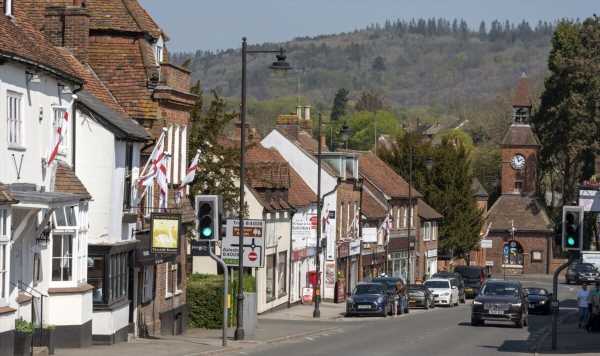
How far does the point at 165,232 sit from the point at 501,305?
18.0 m

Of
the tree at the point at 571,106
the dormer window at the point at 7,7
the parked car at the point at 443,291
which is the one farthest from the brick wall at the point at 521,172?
the dormer window at the point at 7,7

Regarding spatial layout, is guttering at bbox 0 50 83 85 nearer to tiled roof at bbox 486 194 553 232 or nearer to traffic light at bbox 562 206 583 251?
traffic light at bbox 562 206 583 251

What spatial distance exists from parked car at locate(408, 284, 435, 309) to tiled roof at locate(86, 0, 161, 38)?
1225 inches

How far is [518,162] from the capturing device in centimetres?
12256

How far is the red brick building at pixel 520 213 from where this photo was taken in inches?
4626

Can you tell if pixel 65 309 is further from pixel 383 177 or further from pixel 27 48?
pixel 383 177

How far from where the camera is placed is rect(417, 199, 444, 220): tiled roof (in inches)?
3615

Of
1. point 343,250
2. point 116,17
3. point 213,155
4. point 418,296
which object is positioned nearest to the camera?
point 116,17

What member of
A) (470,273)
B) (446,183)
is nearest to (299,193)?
(470,273)

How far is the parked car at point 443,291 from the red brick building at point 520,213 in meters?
45.1

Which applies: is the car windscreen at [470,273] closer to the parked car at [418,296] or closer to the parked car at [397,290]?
the parked car at [418,296]

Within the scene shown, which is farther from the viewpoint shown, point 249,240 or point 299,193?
point 299,193

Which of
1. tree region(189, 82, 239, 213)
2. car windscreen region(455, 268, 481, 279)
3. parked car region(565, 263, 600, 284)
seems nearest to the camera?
tree region(189, 82, 239, 213)

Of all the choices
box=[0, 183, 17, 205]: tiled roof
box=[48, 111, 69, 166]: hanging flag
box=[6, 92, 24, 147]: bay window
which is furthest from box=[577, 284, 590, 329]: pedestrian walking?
box=[0, 183, 17, 205]: tiled roof
